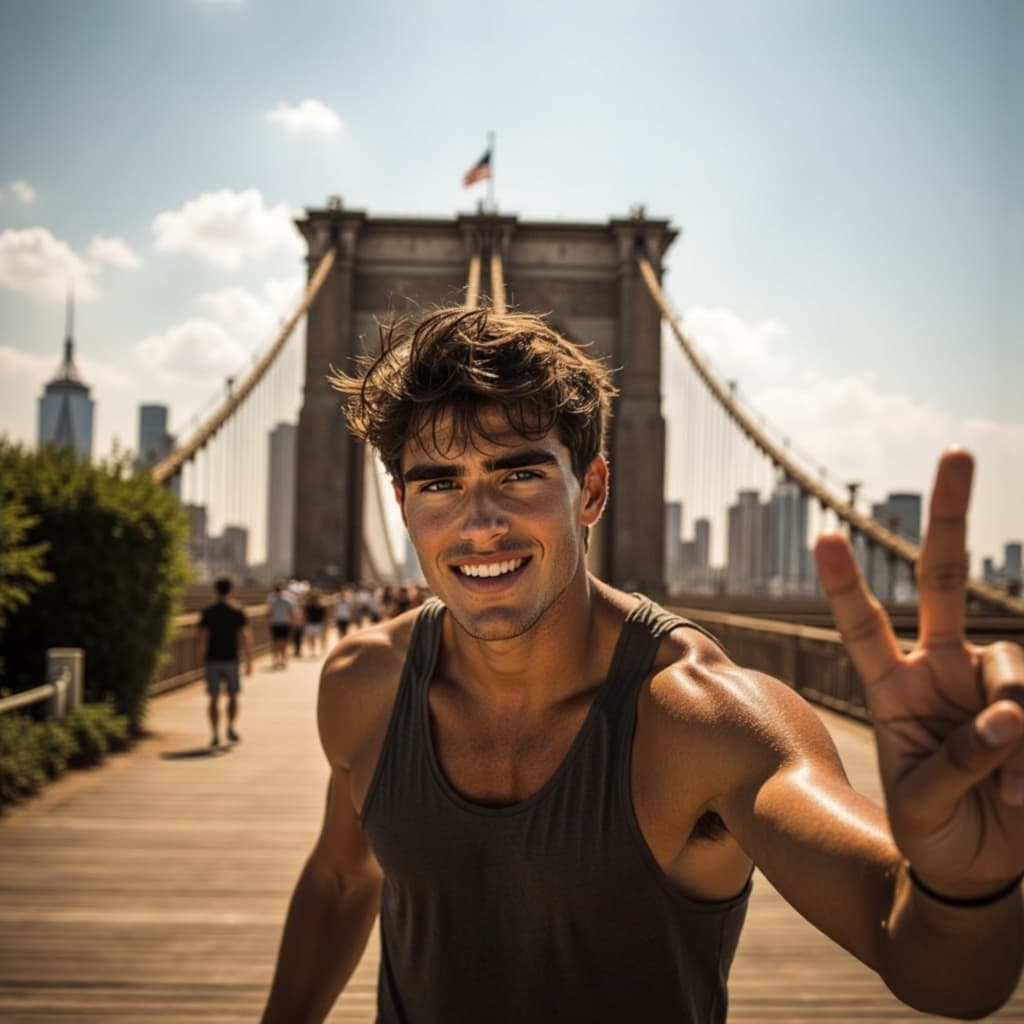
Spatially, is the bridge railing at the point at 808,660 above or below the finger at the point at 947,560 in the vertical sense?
below

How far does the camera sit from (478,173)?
41.6m

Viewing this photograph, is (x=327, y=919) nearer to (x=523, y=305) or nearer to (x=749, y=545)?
(x=523, y=305)

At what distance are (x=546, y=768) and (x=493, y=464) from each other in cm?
47

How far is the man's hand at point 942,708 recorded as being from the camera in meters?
0.92

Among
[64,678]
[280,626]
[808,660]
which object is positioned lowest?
[280,626]

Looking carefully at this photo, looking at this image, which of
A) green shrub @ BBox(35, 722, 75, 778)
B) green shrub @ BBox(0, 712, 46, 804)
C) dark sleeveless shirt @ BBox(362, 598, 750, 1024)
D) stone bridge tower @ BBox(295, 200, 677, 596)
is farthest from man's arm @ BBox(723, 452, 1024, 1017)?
stone bridge tower @ BBox(295, 200, 677, 596)

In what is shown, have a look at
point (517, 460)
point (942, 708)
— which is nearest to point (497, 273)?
point (517, 460)

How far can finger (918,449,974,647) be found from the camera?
97 centimetres

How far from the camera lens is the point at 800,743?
138 centimetres

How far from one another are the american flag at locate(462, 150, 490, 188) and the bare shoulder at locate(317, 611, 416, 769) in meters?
41.5

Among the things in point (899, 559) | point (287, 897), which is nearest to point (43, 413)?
point (899, 559)

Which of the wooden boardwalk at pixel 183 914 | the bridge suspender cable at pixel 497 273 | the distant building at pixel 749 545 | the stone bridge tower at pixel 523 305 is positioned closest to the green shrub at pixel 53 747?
the wooden boardwalk at pixel 183 914

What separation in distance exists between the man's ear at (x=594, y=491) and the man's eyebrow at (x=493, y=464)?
0.57 feet

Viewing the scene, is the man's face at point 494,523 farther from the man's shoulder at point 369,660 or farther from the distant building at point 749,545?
the distant building at point 749,545
